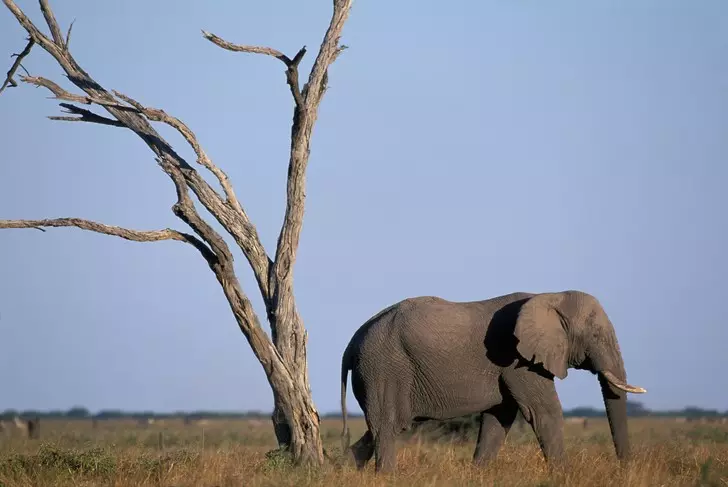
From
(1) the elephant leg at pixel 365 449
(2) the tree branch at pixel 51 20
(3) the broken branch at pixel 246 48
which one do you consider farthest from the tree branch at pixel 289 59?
(1) the elephant leg at pixel 365 449

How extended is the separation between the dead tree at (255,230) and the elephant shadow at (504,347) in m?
2.71

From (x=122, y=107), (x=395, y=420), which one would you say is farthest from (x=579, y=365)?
(x=122, y=107)

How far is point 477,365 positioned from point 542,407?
3.38 ft

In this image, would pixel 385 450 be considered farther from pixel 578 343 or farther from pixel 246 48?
pixel 246 48

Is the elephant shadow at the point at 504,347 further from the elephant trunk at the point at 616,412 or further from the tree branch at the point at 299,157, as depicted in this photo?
the tree branch at the point at 299,157

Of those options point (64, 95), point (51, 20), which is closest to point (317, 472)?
point (64, 95)

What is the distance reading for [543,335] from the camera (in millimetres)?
16359

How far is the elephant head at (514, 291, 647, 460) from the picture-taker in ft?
53.6

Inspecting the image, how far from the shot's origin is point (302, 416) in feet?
50.3

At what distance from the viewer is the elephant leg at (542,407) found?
1619cm

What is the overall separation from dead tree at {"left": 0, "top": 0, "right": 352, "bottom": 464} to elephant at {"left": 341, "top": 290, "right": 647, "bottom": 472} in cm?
133

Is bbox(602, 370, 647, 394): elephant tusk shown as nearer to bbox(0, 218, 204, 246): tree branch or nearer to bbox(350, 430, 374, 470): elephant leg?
bbox(350, 430, 374, 470): elephant leg

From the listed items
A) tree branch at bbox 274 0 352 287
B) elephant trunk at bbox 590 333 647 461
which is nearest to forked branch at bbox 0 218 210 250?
tree branch at bbox 274 0 352 287

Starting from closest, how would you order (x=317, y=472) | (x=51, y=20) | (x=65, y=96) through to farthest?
(x=317, y=472) < (x=65, y=96) < (x=51, y=20)
